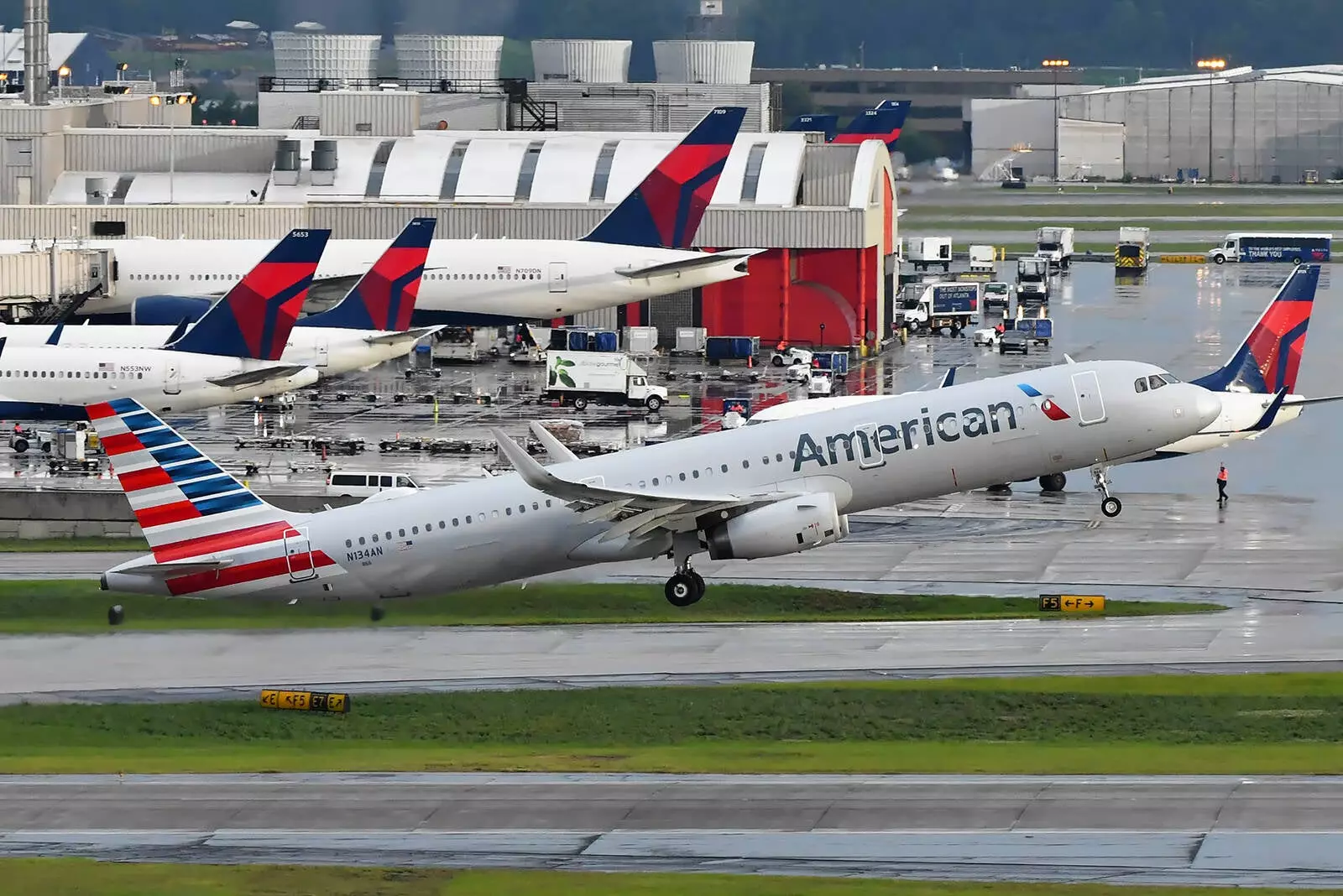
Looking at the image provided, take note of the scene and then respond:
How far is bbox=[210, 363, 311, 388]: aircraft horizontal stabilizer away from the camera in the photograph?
306 ft

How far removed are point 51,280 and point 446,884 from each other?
85884 mm

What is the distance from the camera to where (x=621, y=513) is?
61.2 meters

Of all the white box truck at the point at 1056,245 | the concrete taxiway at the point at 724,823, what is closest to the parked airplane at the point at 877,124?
the white box truck at the point at 1056,245

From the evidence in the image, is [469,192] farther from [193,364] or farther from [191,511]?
[191,511]

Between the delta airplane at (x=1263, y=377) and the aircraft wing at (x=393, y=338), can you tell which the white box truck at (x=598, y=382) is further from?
the delta airplane at (x=1263, y=377)

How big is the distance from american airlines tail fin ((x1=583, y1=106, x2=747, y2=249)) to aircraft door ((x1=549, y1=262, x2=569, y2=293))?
317cm

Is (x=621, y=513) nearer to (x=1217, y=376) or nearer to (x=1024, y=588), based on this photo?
(x=1024, y=588)

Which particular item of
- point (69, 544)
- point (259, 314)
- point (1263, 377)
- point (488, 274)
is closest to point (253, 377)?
point (259, 314)

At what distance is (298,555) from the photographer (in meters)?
61.2

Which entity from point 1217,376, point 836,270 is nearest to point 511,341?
point 836,270

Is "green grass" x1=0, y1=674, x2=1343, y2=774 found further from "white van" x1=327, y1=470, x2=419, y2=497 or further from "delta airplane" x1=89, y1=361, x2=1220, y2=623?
"white van" x1=327, y1=470, x2=419, y2=497

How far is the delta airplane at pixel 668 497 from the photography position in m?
60.0

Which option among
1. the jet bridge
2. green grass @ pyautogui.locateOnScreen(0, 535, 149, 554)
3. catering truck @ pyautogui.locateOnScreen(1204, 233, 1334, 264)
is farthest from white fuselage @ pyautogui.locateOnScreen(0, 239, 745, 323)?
catering truck @ pyautogui.locateOnScreen(1204, 233, 1334, 264)

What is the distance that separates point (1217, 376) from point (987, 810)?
42.0 meters
